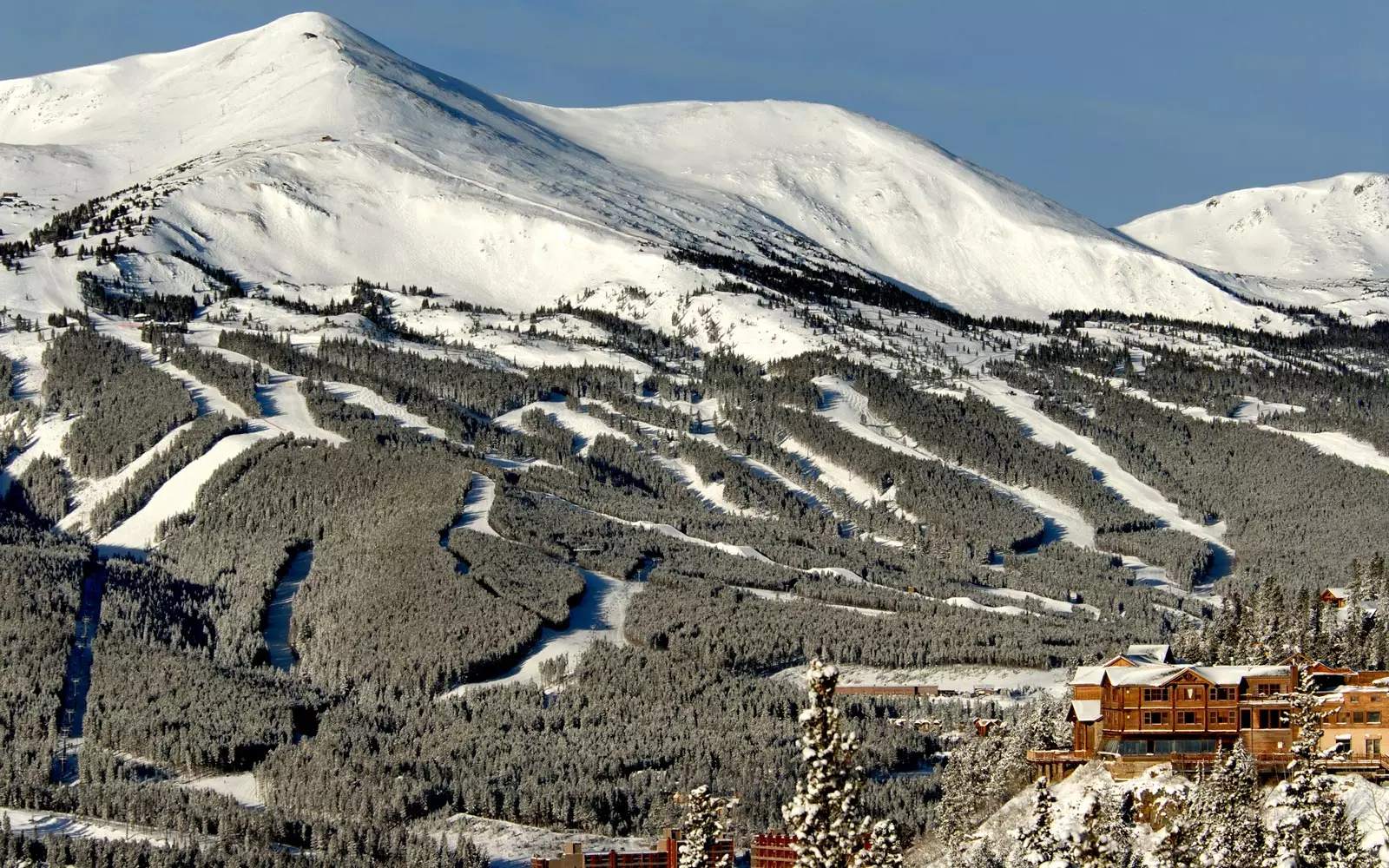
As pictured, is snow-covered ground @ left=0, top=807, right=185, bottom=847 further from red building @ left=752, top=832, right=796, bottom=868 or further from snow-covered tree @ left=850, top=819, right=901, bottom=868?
snow-covered tree @ left=850, top=819, right=901, bottom=868

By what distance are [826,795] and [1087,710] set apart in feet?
209

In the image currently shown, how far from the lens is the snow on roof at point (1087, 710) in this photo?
117 m

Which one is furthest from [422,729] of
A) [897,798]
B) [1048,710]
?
[1048,710]

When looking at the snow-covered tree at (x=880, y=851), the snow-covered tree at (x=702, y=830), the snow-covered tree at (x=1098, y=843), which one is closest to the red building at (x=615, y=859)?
the snow-covered tree at (x=1098, y=843)

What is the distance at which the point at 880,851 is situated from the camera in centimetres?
6094

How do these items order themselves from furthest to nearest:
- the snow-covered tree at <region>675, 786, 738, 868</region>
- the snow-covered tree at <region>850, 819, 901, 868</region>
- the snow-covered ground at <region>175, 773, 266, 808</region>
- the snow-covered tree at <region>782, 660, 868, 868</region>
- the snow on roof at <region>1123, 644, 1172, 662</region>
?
the snow-covered ground at <region>175, 773, 266, 808</region>
the snow on roof at <region>1123, 644, 1172, 662</region>
the snow-covered tree at <region>675, 786, 738, 868</region>
the snow-covered tree at <region>850, 819, 901, 868</region>
the snow-covered tree at <region>782, 660, 868, 868</region>

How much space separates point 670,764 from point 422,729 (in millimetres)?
28182

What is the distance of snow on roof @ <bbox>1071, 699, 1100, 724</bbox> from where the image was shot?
117 meters

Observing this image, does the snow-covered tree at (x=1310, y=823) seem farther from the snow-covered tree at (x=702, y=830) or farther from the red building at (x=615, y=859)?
the red building at (x=615, y=859)

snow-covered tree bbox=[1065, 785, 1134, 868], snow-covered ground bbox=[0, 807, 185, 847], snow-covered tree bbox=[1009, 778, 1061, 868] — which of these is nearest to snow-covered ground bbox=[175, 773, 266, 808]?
snow-covered ground bbox=[0, 807, 185, 847]

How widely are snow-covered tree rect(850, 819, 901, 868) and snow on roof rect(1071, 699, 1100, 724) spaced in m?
54.8

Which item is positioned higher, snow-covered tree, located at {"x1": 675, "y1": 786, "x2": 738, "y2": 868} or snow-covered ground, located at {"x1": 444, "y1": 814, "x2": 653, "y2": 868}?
snow-covered tree, located at {"x1": 675, "y1": 786, "x2": 738, "y2": 868}

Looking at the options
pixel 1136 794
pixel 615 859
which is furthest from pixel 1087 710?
pixel 615 859

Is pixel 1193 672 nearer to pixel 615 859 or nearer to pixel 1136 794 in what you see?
pixel 1136 794
